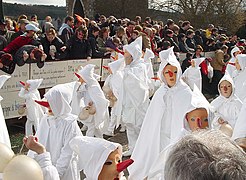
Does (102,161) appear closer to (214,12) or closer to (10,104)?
(10,104)

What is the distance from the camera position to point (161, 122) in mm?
5430

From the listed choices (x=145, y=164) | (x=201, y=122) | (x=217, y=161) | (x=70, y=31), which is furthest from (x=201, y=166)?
(x=70, y=31)

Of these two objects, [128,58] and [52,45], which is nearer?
[128,58]

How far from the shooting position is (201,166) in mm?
1494

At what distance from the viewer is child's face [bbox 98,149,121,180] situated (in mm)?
3291

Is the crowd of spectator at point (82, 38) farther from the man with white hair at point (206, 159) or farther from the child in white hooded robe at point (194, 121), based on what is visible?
the man with white hair at point (206, 159)

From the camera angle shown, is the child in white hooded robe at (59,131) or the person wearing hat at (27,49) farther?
the person wearing hat at (27,49)

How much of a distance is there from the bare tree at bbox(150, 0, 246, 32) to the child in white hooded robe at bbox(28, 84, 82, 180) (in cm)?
2407

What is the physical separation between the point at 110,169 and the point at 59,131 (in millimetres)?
1340

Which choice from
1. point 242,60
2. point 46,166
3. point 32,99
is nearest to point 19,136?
point 32,99

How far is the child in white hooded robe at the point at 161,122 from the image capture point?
526cm

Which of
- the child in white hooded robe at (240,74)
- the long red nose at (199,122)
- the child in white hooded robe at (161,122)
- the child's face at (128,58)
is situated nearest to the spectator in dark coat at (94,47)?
the child's face at (128,58)

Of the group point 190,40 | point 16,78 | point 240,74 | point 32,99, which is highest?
point 190,40

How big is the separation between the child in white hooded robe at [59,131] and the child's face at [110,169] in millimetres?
1073
